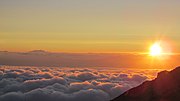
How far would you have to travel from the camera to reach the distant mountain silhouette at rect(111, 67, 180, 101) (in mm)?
131038

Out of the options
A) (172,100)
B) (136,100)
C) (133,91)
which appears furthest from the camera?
(133,91)

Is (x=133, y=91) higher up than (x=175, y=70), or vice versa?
(x=175, y=70)

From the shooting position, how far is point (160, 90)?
13738cm

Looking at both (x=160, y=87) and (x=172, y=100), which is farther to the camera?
(x=160, y=87)

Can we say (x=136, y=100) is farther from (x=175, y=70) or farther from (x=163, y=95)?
(x=175, y=70)

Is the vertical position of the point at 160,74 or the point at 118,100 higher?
the point at 160,74

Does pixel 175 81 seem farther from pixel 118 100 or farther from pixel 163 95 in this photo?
pixel 118 100

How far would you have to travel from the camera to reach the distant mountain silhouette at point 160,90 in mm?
131038

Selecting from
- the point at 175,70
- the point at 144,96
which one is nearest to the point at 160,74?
the point at 175,70

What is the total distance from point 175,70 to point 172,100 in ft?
86.4

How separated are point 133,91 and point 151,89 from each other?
352 inches

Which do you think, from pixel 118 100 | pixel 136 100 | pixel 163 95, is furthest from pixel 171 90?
pixel 118 100

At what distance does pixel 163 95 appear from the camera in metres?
132

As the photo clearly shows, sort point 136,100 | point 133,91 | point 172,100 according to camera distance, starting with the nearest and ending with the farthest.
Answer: point 172,100 → point 136,100 → point 133,91
